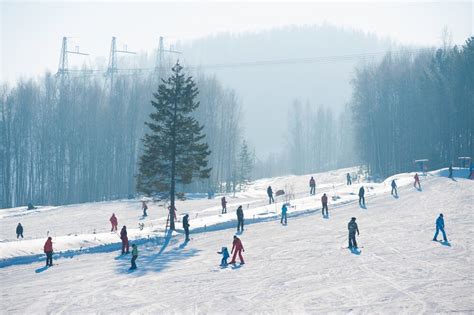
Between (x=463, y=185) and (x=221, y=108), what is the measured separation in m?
43.2

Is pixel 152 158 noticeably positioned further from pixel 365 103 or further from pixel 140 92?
pixel 365 103

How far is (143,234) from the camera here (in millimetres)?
28781

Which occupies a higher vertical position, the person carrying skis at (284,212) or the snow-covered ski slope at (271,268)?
the person carrying skis at (284,212)

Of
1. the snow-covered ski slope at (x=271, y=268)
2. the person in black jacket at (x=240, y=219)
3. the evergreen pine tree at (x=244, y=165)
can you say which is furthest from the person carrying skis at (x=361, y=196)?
the evergreen pine tree at (x=244, y=165)

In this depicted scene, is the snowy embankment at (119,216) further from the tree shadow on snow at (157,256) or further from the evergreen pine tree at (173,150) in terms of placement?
the evergreen pine tree at (173,150)

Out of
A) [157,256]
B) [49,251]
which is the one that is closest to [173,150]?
[157,256]

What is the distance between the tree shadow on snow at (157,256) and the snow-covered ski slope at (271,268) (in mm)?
57

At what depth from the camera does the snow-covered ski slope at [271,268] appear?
50.8ft

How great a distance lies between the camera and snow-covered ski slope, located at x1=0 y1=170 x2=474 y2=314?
15492 mm

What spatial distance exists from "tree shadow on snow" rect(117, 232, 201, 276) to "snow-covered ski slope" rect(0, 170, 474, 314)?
6cm

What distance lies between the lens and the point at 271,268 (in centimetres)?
2006

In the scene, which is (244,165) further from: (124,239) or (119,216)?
(124,239)

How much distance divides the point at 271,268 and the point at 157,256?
6808 mm

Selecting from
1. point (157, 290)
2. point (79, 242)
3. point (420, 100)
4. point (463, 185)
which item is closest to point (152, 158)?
point (79, 242)
